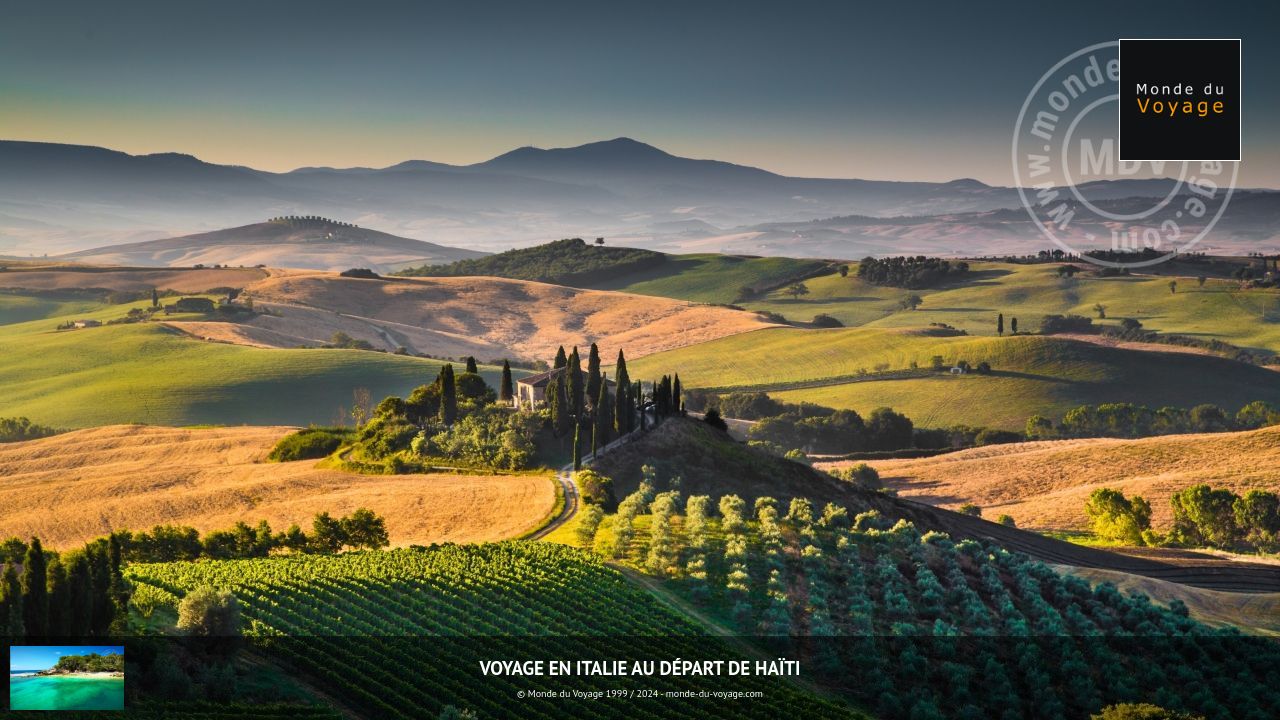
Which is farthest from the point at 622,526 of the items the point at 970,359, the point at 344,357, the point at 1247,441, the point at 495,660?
the point at 970,359

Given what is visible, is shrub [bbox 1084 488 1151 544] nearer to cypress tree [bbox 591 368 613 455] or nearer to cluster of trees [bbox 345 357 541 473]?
cypress tree [bbox 591 368 613 455]

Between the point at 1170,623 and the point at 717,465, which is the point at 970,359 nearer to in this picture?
the point at 717,465

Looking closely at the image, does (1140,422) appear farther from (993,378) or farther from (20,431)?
(20,431)

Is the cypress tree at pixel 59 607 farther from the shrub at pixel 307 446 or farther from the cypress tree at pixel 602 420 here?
the shrub at pixel 307 446

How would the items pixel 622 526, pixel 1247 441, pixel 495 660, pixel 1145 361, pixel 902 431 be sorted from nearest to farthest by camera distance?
pixel 495 660 < pixel 622 526 < pixel 1247 441 < pixel 902 431 < pixel 1145 361

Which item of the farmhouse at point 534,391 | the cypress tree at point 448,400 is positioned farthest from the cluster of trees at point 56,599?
the farmhouse at point 534,391


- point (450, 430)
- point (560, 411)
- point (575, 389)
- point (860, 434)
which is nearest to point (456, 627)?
point (560, 411)
